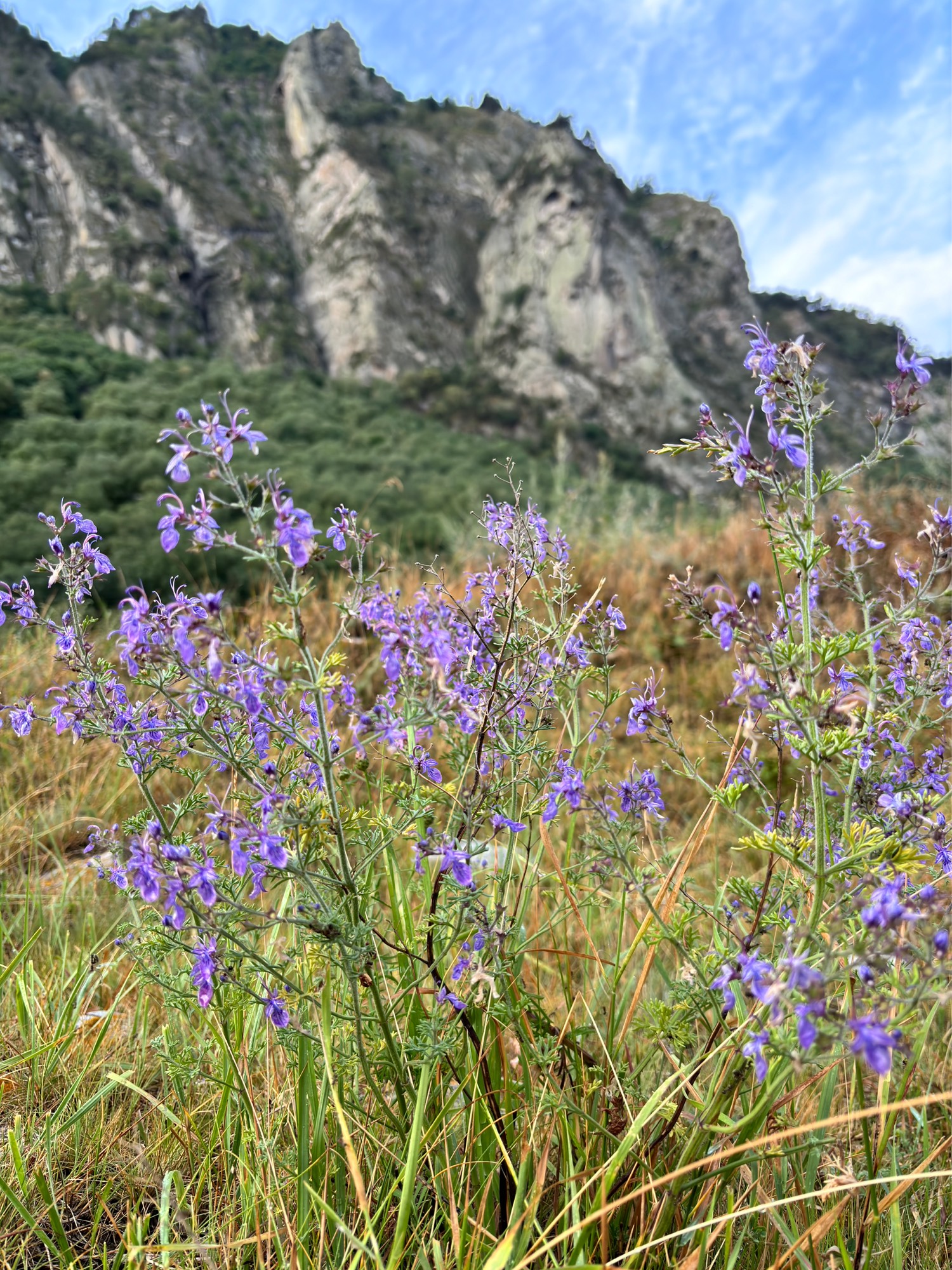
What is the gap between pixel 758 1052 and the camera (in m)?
1.17

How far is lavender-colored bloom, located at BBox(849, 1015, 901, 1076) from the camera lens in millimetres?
967

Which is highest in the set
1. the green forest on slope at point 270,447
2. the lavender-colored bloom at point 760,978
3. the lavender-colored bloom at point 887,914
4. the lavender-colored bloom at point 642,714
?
the green forest on slope at point 270,447

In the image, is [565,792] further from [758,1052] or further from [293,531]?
[293,531]

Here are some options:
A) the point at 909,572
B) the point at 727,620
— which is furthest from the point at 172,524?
the point at 909,572

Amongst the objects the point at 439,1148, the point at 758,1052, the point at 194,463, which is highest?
the point at 194,463

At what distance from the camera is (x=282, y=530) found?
1231 millimetres

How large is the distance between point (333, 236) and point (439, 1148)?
65295mm

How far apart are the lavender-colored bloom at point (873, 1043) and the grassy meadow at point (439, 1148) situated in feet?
0.91

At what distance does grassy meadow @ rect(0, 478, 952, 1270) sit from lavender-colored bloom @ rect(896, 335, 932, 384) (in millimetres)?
1070

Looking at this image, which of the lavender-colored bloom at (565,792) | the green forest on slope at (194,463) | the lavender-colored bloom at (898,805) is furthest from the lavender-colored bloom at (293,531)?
the green forest on slope at (194,463)

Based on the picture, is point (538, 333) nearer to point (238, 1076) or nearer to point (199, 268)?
point (199, 268)

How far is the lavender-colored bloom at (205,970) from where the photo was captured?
56.7 inches

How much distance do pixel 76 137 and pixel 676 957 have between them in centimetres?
6612

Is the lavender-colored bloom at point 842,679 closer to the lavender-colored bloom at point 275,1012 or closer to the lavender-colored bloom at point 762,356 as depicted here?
the lavender-colored bloom at point 762,356
